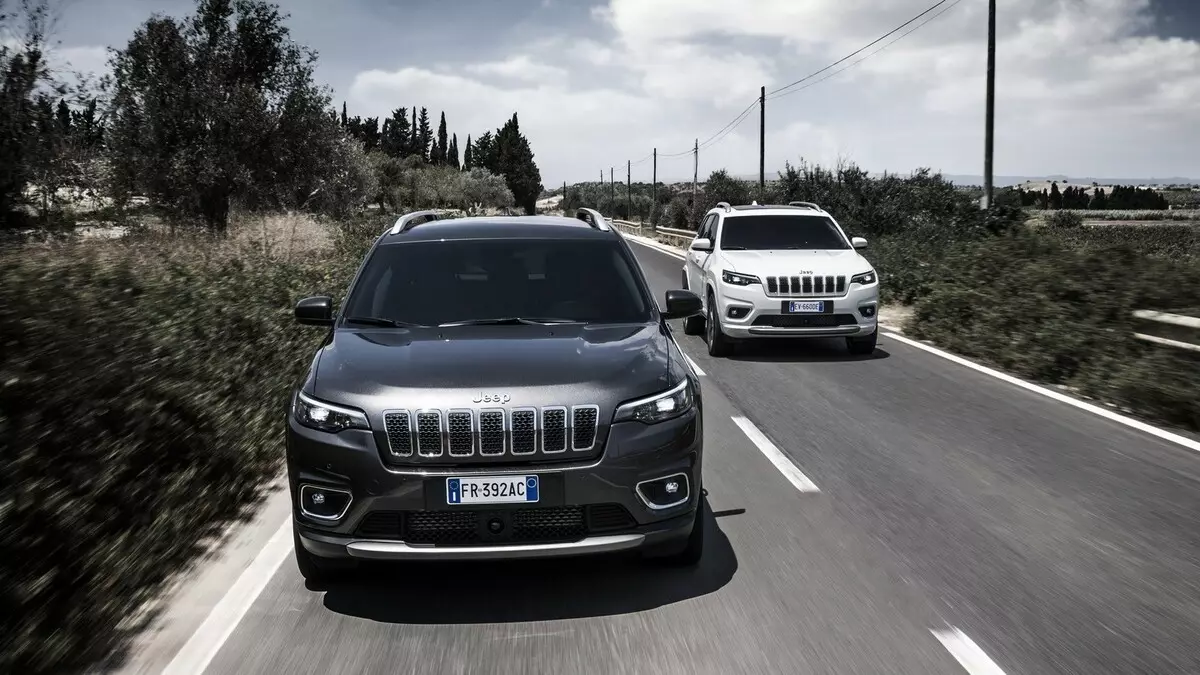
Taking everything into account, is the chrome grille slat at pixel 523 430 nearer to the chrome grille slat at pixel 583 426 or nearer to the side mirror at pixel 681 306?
the chrome grille slat at pixel 583 426

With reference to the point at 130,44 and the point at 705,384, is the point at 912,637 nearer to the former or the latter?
the point at 705,384

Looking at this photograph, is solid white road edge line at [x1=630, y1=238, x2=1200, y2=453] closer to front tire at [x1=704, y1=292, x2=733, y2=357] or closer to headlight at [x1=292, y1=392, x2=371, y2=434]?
front tire at [x1=704, y1=292, x2=733, y2=357]

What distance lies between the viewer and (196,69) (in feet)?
93.2

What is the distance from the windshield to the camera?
542 cm

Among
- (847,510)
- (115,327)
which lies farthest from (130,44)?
(847,510)

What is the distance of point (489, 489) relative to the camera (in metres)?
4.10

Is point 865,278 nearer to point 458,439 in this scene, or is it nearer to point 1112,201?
point 458,439

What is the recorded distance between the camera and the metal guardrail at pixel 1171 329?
29.8 ft

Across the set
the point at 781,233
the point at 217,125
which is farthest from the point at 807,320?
the point at 217,125

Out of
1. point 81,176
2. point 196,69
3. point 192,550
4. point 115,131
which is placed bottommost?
point 192,550

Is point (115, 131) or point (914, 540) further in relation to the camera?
point (115, 131)

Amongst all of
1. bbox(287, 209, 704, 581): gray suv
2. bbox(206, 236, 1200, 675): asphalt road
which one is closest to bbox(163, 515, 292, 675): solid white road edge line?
bbox(206, 236, 1200, 675): asphalt road

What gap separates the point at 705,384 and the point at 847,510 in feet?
15.6

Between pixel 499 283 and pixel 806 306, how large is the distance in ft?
24.2
